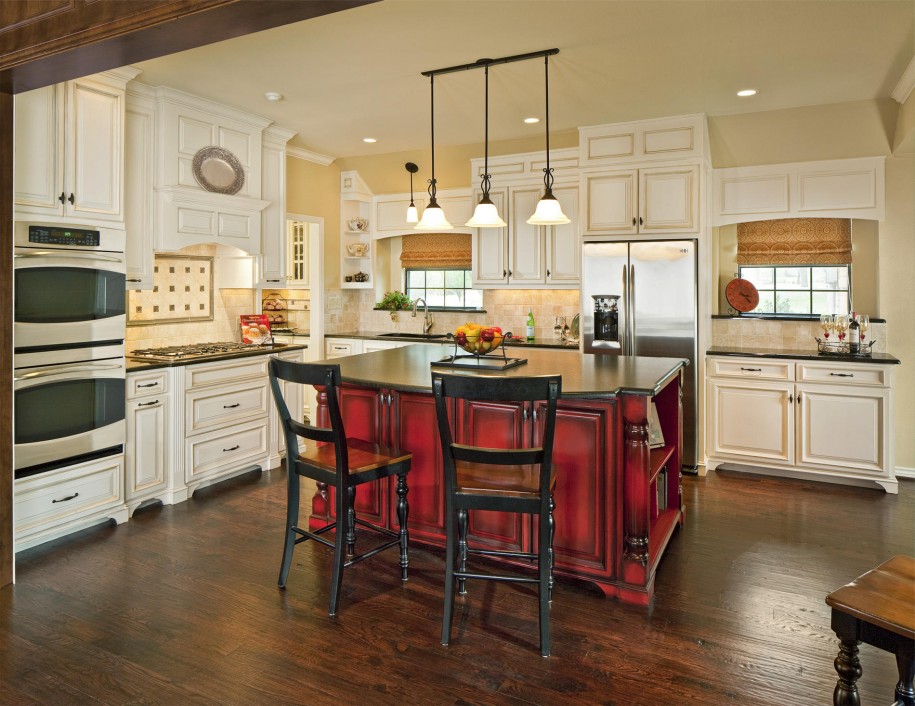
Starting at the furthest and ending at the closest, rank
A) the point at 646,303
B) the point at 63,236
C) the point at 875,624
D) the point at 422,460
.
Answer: the point at 646,303, the point at 63,236, the point at 422,460, the point at 875,624

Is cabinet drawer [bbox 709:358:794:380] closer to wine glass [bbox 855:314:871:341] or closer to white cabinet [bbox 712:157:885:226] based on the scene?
wine glass [bbox 855:314:871:341]

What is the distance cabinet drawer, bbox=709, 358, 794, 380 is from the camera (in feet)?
15.8

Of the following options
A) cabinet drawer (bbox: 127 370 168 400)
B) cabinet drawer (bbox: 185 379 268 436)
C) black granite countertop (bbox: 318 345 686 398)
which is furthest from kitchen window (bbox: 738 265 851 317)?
cabinet drawer (bbox: 127 370 168 400)

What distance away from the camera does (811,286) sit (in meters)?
5.31

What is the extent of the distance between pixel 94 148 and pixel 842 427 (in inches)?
210

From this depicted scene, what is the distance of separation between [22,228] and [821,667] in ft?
13.5

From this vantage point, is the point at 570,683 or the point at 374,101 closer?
the point at 570,683

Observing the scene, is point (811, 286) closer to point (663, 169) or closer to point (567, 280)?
point (663, 169)

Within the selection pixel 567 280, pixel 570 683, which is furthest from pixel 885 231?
pixel 570 683

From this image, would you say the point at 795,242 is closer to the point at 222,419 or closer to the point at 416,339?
the point at 416,339

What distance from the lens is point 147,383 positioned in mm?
4016

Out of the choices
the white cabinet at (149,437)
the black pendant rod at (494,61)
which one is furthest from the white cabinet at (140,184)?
the black pendant rod at (494,61)

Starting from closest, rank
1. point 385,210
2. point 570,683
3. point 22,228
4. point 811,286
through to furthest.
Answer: point 570,683 → point 22,228 → point 811,286 → point 385,210

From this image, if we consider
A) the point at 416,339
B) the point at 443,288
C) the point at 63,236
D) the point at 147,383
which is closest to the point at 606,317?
the point at 416,339
